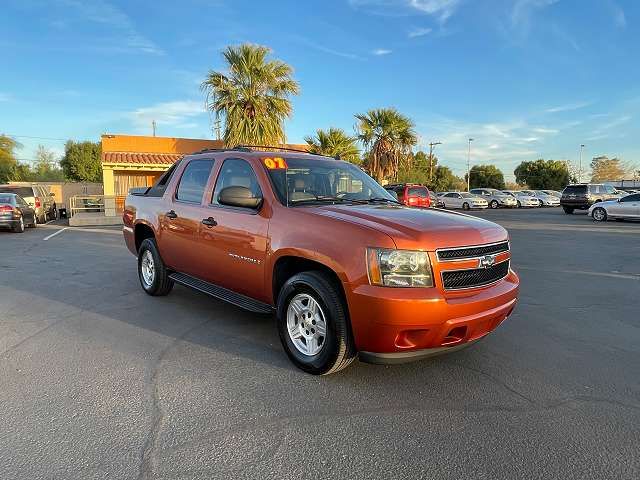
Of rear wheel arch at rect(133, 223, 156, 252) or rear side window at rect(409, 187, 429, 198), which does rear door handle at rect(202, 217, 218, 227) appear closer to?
rear wheel arch at rect(133, 223, 156, 252)

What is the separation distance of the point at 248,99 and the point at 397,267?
64.0 ft

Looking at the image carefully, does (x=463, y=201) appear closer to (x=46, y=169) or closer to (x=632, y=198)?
(x=632, y=198)

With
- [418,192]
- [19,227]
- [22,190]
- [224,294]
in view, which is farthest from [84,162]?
[224,294]

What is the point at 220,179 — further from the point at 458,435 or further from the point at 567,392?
the point at 567,392

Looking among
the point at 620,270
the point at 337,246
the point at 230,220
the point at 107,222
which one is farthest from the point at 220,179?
the point at 107,222

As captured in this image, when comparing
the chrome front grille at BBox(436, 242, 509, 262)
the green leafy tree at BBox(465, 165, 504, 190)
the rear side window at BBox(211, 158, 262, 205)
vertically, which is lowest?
the chrome front grille at BBox(436, 242, 509, 262)

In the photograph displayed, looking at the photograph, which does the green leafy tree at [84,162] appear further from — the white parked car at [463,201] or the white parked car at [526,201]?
the white parked car at [526,201]

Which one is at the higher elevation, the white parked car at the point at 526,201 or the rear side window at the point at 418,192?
the rear side window at the point at 418,192

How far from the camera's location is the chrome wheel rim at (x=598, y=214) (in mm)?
21625

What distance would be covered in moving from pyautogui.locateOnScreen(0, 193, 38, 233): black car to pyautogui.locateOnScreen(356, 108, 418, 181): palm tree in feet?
67.2

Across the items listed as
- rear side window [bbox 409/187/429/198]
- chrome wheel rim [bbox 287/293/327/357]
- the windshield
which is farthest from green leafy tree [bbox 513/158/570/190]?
chrome wheel rim [bbox 287/293/327/357]

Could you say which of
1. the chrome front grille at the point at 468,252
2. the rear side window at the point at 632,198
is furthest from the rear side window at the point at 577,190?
the chrome front grille at the point at 468,252

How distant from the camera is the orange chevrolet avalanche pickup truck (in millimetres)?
3188

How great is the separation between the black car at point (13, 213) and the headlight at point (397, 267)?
15209 mm
